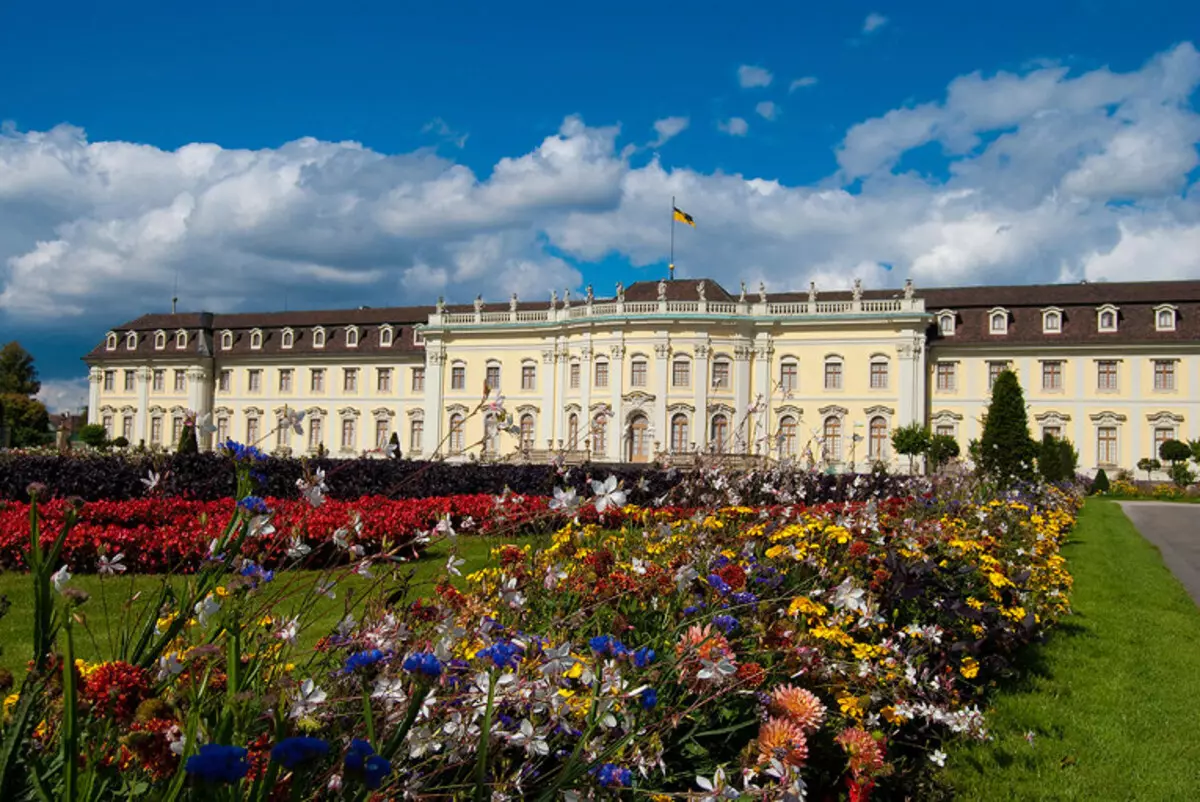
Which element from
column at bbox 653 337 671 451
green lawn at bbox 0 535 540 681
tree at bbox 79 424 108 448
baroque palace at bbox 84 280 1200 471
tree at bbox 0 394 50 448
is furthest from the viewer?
tree at bbox 0 394 50 448

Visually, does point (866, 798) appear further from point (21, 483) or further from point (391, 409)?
point (391, 409)

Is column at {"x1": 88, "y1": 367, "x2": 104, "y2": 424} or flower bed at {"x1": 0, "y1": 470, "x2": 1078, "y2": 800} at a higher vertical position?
column at {"x1": 88, "y1": 367, "x2": 104, "y2": 424}

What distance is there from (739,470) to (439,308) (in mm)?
34992

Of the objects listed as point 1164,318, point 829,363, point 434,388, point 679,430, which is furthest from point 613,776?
point 434,388

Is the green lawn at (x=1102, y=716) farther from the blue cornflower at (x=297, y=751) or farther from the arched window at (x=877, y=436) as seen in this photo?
the arched window at (x=877, y=436)

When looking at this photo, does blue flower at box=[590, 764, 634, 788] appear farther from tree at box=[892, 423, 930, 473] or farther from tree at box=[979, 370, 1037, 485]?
tree at box=[892, 423, 930, 473]

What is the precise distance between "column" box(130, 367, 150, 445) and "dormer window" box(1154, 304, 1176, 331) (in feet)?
149

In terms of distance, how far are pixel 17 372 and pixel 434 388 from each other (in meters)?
39.2

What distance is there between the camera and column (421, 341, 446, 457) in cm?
4062

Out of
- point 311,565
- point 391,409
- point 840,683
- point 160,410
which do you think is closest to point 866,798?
point 840,683

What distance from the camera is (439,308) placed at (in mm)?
40938

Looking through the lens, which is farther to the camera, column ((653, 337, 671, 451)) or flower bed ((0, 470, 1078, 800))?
column ((653, 337, 671, 451))

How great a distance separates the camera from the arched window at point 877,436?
115 ft

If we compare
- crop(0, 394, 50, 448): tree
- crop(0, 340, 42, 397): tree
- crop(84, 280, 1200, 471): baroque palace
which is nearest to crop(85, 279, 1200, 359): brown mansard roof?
crop(84, 280, 1200, 471): baroque palace
